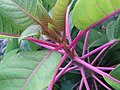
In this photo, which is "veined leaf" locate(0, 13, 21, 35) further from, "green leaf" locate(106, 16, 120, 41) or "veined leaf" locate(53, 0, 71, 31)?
"green leaf" locate(106, 16, 120, 41)

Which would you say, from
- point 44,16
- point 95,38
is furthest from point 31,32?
point 95,38

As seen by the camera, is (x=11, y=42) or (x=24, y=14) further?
(x=11, y=42)

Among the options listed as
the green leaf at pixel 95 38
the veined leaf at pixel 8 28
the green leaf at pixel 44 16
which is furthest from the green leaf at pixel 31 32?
the green leaf at pixel 95 38

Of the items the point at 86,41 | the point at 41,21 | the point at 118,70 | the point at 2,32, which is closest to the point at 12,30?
the point at 2,32

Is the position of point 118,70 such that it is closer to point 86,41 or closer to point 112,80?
point 112,80

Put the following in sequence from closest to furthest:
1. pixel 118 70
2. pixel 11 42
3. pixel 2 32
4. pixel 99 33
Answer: pixel 118 70, pixel 2 32, pixel 99 33, pixel 11 42

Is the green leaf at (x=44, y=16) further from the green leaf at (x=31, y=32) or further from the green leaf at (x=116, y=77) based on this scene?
the green leaf at (x=116, y=77)

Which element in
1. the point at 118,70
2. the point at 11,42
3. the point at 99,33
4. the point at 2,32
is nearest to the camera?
the point at 118,70
